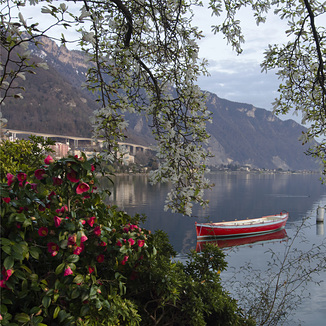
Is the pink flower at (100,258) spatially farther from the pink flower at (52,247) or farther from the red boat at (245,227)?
the red boat at (245,227)

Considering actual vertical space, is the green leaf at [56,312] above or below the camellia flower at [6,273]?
below

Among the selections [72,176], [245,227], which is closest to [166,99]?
[72,176]

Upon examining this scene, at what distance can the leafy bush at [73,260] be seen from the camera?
280 cm

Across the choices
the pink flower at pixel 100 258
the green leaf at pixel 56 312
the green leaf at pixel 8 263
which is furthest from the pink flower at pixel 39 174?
the green leaf at pixel 56 312

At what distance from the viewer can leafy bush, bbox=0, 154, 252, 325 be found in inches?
110

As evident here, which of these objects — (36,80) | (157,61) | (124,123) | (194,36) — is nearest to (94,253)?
(124,123)

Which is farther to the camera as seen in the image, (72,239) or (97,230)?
(97,230)

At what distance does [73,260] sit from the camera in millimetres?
2859

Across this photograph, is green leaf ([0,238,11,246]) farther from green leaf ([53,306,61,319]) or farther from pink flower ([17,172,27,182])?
green leaf ([53,306,61,319])

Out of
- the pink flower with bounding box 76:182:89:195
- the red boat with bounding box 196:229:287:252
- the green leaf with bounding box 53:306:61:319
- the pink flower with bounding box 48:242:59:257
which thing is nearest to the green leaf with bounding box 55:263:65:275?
the pink flower with bounding box 48:242:59:257

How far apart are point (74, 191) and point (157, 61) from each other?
331 cm

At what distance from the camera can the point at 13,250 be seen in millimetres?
2689

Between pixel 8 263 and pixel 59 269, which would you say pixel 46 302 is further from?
pixel 8 263

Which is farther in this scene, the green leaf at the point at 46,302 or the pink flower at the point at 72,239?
the pink flower at the point at 72,239
